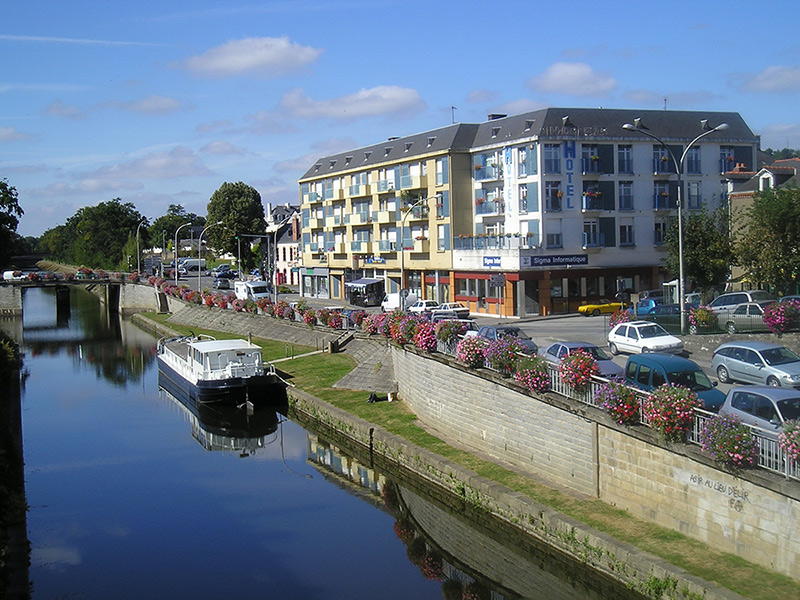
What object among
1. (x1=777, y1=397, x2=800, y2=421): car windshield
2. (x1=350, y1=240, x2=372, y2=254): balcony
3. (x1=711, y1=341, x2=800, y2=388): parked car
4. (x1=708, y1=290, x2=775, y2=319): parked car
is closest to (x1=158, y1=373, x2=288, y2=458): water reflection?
(x1=711, y1=341, x2=800, y2=388): parked car

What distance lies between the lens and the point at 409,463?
26.0 meters

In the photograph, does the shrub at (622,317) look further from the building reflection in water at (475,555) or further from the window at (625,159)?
the window at (625,159)

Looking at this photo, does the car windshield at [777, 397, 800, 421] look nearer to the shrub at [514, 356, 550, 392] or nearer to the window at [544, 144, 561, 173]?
the shrub at [514, 356, 550, 392]

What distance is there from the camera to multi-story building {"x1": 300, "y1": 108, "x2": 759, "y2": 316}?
186ft

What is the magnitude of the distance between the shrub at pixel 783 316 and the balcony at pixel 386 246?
42702 mm

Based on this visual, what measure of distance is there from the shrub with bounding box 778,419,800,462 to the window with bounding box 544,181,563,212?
43118 mm

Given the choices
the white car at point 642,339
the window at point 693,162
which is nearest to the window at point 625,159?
the window at point 693,162

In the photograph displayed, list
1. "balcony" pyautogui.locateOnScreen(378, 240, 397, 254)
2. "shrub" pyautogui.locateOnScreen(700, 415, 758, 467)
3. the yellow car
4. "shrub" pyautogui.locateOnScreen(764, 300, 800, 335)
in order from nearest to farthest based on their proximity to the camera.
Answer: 1. "shrub" pyautogui.locateOnScreen(700, 415, 758, 467)
2. "shrub" pyautogui.locateOnScreen(764, 300, 800, 335)
3. the yellow car
4. "balcony" pyautogui.locateOnScreen(378, 240, 397, 254)

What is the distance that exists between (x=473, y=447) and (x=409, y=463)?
2095 mm

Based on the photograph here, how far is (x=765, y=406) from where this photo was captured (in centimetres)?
1755

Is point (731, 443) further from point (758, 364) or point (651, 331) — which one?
point (651, 331)

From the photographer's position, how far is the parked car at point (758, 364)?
25006mm

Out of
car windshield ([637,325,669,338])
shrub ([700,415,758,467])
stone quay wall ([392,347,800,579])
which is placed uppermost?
car windshield ([637,325,669,338])

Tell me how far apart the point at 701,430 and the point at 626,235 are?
4426cm
